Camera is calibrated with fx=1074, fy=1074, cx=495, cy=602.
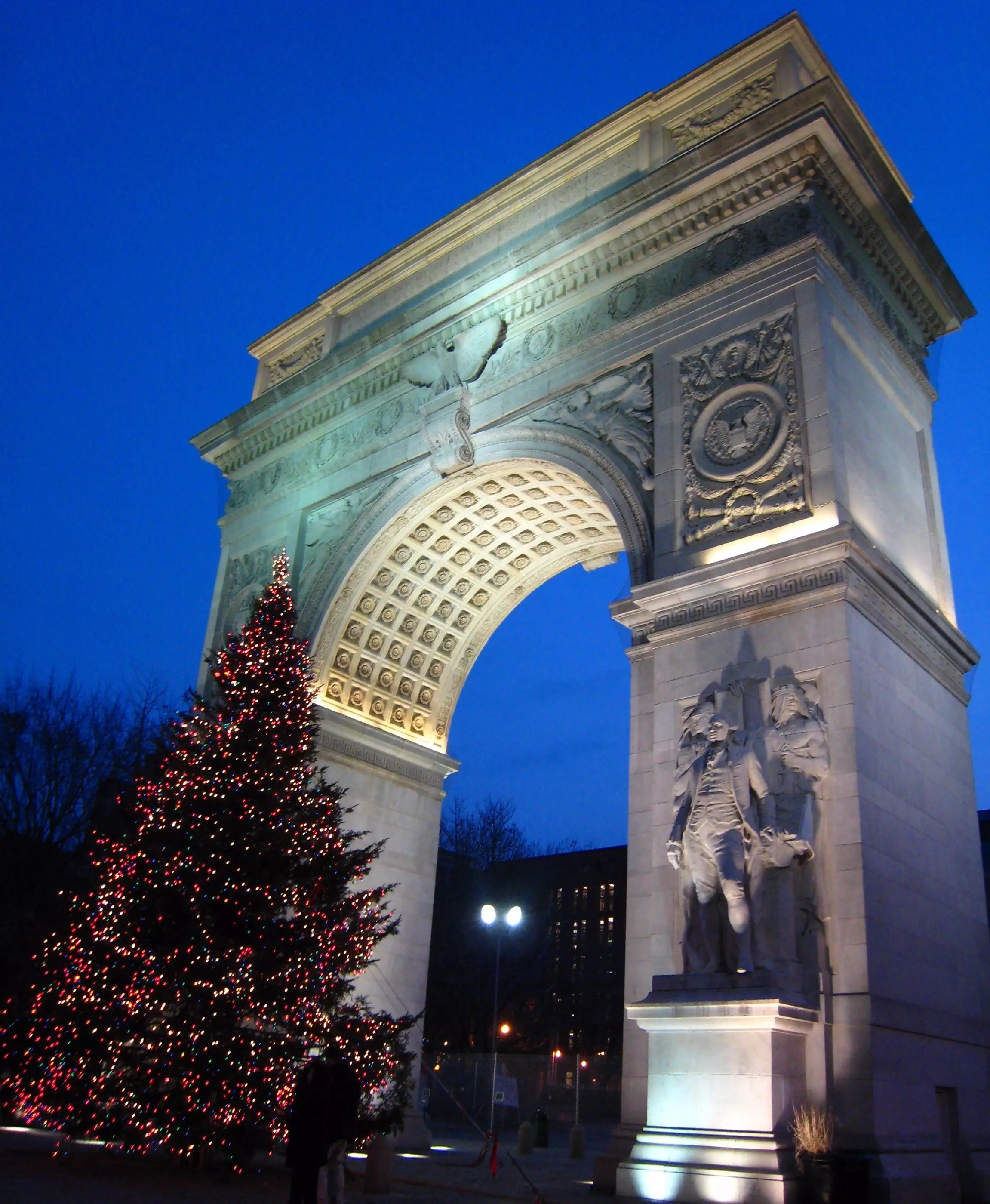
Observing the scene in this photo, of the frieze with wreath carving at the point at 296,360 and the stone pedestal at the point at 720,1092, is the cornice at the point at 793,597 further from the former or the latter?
the frieze with wreath carving at the point at 296,360

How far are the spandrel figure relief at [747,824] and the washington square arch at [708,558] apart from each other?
0.04 metres

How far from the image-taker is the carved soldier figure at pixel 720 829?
1159 cm

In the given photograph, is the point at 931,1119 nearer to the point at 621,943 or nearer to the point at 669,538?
the point at 669,538

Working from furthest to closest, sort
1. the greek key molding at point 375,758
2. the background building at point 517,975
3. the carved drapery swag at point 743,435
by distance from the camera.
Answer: the background building at point 517,975 → the greek key molding at point 375,758 → the carved drapery swag at point 743,435

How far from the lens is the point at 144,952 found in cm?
1272

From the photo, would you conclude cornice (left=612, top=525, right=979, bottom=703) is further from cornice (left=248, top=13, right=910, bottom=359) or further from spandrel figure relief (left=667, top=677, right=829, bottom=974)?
cornice (left=248, top=13, right=910, bottom=359)

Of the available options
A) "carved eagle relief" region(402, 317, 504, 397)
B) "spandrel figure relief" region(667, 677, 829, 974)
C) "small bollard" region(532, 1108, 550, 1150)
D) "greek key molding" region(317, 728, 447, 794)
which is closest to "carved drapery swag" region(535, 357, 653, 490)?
"carved eagle relief" region(402, 317, 504, 397)

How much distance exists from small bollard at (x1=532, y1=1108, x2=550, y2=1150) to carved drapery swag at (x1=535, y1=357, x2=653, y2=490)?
44.6ft

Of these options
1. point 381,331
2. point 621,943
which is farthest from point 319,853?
point 621,943

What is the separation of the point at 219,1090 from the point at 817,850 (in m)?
7.12

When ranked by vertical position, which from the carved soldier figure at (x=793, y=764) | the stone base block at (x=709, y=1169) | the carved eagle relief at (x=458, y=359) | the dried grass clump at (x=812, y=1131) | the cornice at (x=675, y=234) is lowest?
the stone base block at (x=709, y=1169)

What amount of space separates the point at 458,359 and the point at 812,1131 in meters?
14.2

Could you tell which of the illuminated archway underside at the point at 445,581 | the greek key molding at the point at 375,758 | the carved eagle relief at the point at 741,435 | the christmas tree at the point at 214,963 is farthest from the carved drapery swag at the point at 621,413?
the greek key molding at the point at 375,758

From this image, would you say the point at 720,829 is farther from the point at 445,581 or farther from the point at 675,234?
the point at 445,581
